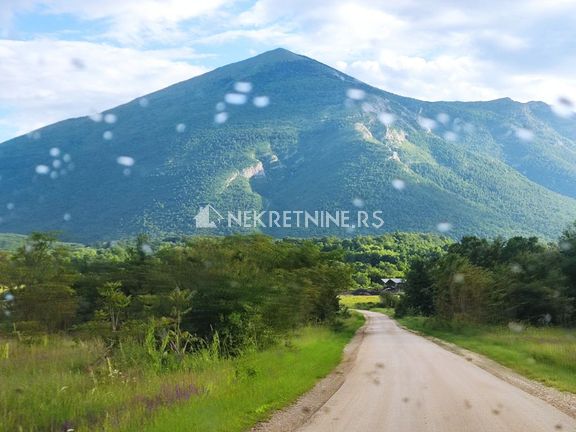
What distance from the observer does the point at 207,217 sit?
576 feet

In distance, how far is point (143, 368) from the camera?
49.2 feet

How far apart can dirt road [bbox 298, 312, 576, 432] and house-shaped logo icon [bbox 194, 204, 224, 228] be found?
150 meters

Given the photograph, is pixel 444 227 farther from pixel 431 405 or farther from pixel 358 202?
pixel 431 405

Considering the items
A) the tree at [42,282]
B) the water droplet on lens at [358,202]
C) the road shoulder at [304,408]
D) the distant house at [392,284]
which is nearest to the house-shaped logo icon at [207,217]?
the water droplet on lens at [358,202]

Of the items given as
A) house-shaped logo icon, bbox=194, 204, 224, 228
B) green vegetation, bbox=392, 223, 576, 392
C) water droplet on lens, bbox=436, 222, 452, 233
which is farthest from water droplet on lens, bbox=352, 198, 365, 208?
green vegetation, bbox=392, 223, 576, 392

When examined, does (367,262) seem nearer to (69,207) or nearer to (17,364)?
(69,207)

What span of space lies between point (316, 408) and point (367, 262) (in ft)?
502

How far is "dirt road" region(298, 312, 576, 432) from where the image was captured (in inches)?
425

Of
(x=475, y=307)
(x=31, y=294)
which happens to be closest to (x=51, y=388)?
(x=31, y=294)

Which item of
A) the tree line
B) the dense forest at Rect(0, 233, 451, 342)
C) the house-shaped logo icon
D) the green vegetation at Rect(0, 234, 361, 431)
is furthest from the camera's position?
the house-shaped logo icon

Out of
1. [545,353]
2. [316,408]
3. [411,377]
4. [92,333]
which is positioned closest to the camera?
[316,408]

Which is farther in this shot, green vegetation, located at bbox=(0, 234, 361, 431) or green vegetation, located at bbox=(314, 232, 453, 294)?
green vegetation, located at bbox=(314, 232, 453, 294)

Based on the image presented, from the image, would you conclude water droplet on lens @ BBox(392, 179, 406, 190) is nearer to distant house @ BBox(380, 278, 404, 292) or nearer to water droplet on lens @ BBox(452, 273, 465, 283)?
distant house @ BBox(380, 278, 404, 292)

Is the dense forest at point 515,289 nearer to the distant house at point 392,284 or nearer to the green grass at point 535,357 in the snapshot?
the green grass at point 535,357
